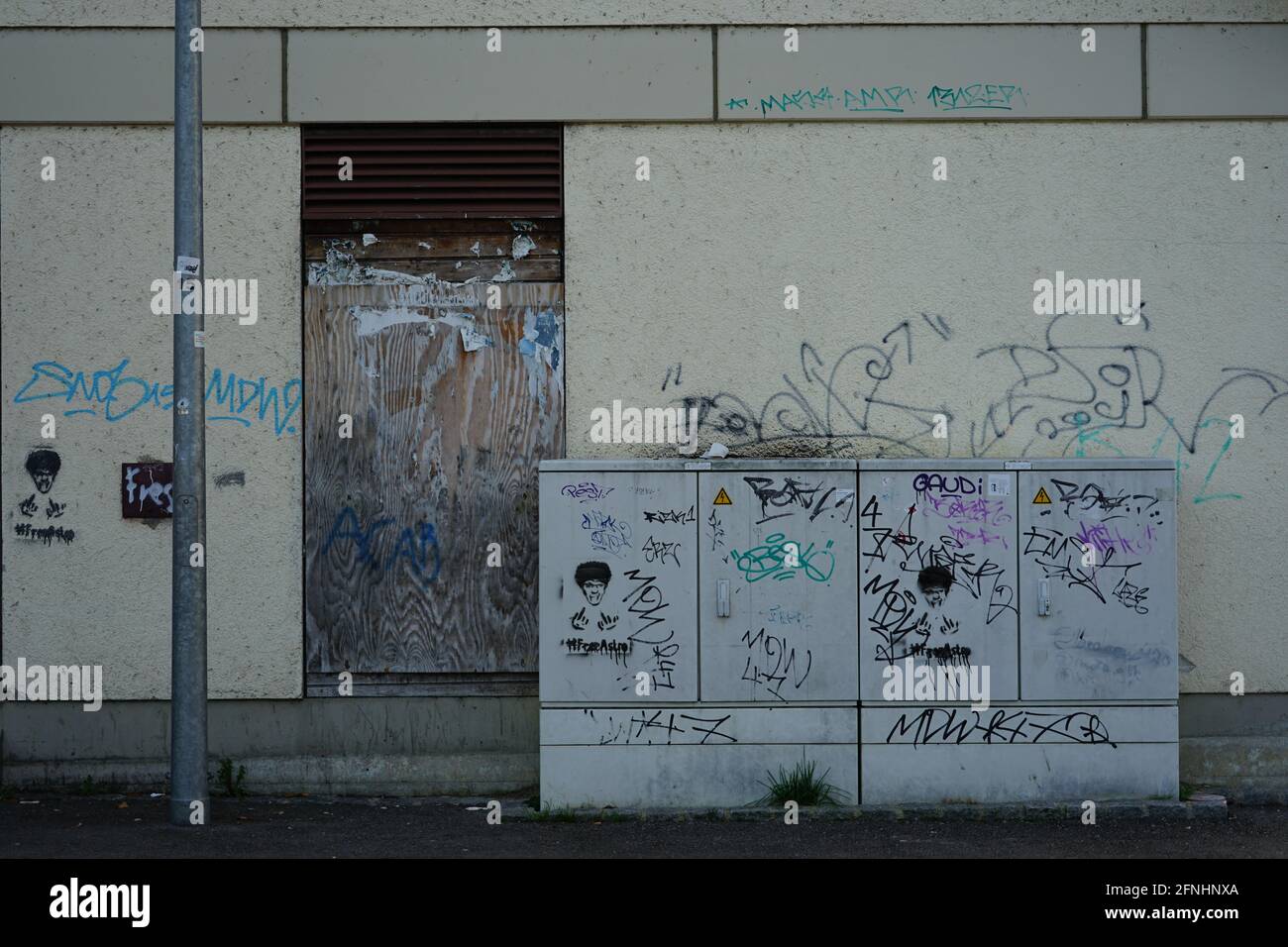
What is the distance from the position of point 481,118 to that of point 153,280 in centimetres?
220

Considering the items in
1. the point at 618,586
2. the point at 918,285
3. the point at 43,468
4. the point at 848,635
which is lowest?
the point at 848,635

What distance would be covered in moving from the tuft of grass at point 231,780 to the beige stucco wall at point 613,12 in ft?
14.6

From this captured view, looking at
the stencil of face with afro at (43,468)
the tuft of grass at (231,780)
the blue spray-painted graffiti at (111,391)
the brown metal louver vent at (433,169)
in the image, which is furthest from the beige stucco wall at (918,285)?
the stencil of face with afro at (43,468)

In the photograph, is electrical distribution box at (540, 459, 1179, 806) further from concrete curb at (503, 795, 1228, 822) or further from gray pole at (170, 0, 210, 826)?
gray pole at (170, 0, 210, 826)

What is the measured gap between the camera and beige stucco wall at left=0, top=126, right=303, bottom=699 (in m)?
8.53

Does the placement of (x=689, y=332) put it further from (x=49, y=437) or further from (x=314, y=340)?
(x=49, y=437)

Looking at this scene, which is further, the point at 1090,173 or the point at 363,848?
the point at 1090,173

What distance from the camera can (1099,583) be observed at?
310 inches

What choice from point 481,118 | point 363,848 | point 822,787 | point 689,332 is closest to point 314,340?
point 481,118

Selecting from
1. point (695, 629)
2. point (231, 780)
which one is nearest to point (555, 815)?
point (695, 629)

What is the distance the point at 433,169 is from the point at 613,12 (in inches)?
56.8

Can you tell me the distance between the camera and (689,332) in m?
8.55

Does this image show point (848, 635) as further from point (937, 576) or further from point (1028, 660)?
point (1028, 660)
